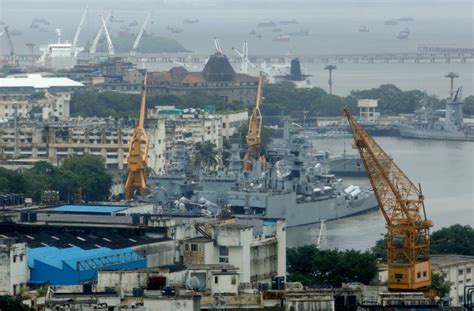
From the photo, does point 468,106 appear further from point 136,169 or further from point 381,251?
point 381,251

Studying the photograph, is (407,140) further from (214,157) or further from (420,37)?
(420,37)

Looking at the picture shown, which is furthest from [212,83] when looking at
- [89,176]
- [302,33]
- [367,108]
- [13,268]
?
[302,33]

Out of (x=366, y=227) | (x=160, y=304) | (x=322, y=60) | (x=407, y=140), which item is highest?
(x=322, y=60)

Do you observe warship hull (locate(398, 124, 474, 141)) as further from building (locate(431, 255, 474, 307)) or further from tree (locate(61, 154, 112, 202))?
building (locate(431, 255, 474, 307))

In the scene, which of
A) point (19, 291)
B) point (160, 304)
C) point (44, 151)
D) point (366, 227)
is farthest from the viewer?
point (44, 151)

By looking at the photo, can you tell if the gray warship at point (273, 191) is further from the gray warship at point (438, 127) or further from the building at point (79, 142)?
the gray warship at point (438, 127)

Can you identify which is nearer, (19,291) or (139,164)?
(19,291)

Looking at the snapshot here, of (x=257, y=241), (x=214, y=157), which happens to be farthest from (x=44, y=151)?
(x=257, y=241)
